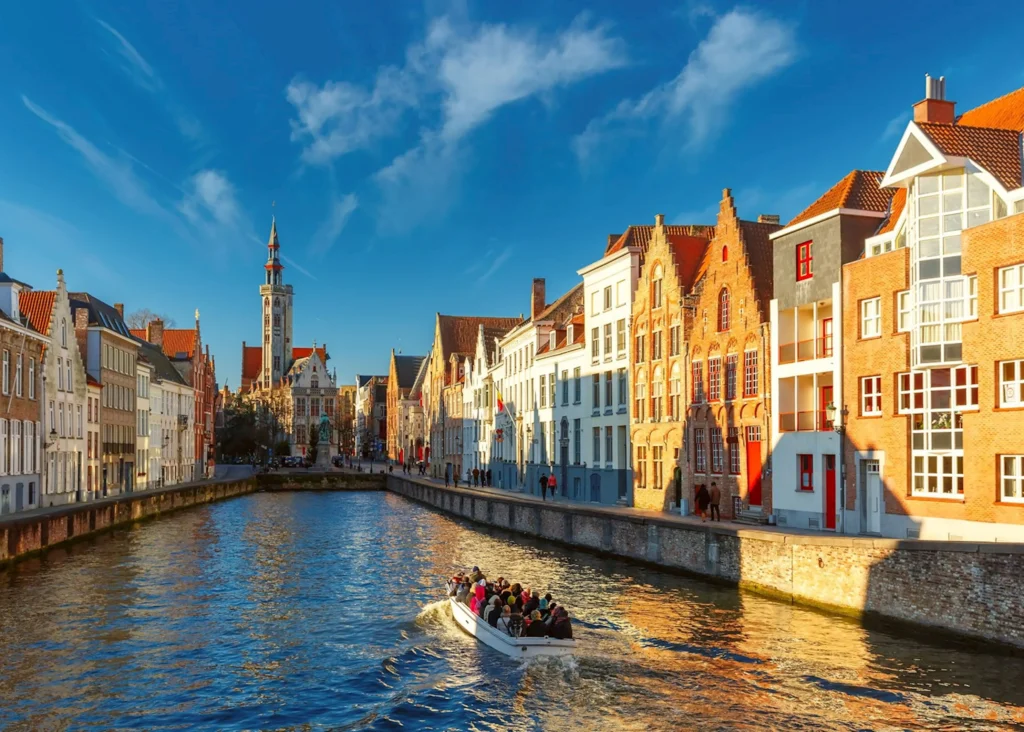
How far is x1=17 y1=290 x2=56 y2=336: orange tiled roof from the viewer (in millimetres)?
56469

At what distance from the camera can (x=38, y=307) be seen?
189ft

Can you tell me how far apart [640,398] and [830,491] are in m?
17.2

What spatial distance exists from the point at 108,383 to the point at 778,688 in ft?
203

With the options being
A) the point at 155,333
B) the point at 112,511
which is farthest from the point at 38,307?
the point at 155,333

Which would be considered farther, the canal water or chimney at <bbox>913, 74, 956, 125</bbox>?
chimney at <bbox>913, 74, 956, 125</bbox>

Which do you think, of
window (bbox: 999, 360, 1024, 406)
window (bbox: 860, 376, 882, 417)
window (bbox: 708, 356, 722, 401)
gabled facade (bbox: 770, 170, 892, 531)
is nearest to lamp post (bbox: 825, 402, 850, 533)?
gabled facade (bbox: 770, 170, 892, 531)

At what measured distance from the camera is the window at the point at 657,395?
50.6m

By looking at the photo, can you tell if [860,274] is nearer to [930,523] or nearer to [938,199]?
[938,199]

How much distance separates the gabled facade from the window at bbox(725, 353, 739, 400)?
3.17 meters

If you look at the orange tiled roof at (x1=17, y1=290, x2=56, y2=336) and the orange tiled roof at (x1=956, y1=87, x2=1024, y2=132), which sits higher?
the orange tiled roof at (x1=956, y1=87, x2=1024, y2=132)

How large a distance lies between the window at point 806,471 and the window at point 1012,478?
9.60 meters

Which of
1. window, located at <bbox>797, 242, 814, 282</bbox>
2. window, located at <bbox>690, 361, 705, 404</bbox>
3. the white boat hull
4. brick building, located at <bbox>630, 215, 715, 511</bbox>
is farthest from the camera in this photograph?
brick building, located at <bbox>630, 215, 715, 511</bbox>

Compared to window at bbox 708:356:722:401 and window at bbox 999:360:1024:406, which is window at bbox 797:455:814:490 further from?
window at bbox 999:360:1024:406

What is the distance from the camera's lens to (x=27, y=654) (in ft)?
82.2
